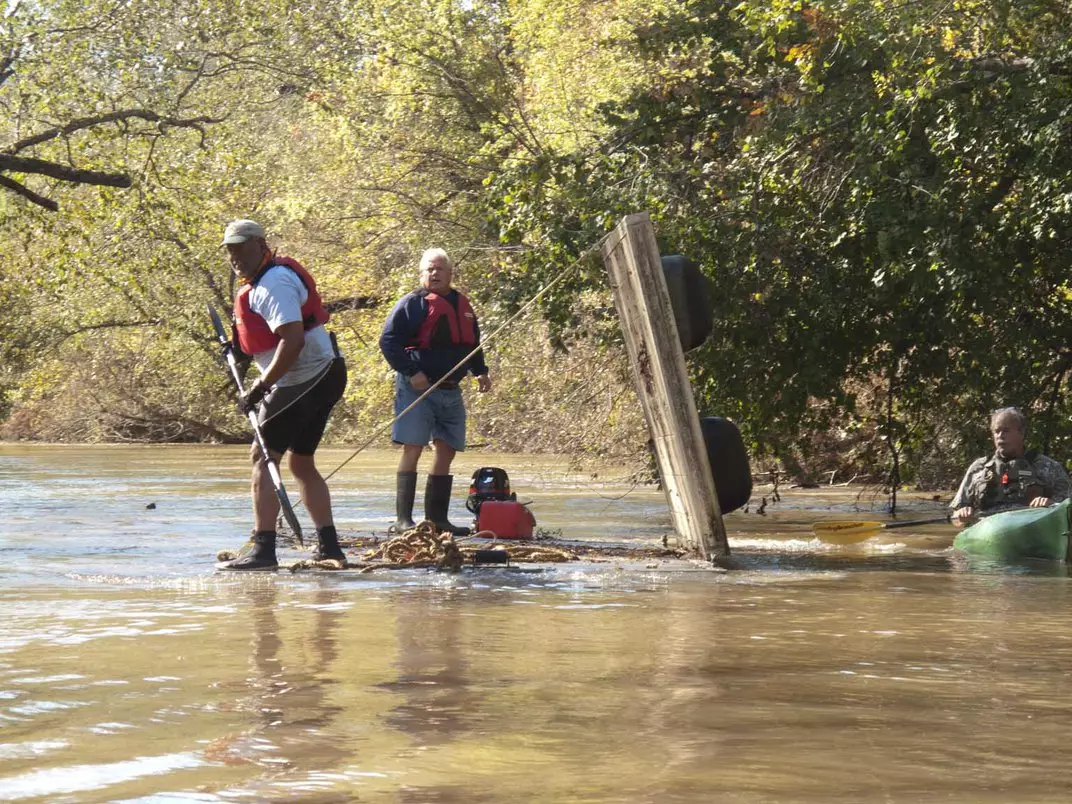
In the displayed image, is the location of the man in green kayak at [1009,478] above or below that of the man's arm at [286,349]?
below

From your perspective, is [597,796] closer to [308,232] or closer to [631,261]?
[631,261]

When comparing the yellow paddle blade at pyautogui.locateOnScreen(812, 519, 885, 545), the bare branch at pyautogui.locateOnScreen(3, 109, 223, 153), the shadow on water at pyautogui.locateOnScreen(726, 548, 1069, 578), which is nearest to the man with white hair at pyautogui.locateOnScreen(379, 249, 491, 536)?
the shadow on water at pyautogui.locateOnScreen(726, 548, 1069, 578)

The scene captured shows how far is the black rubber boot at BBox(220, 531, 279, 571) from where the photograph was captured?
31.2 feet

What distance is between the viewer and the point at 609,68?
26.0 m

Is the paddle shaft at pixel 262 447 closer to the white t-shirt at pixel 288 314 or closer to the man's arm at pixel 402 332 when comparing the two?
the white t-shirt at pixel 288 314

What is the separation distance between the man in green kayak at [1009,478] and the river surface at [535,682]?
881mm

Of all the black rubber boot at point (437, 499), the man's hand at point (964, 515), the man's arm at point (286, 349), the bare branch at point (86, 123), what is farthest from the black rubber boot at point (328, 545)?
the bare branch at point (86, 123)

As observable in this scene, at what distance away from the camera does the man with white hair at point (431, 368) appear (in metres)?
11.7

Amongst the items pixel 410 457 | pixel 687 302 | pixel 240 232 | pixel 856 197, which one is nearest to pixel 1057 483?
pixel 856 197

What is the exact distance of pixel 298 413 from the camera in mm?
9523

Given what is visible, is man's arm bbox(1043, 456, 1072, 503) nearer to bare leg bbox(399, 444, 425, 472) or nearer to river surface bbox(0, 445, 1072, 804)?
river surface bbox(0, 445, 1072, 804)

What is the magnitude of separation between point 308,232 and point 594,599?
2316cm

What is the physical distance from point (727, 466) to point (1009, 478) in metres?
2.24

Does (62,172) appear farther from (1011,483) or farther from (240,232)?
(1011,483)
